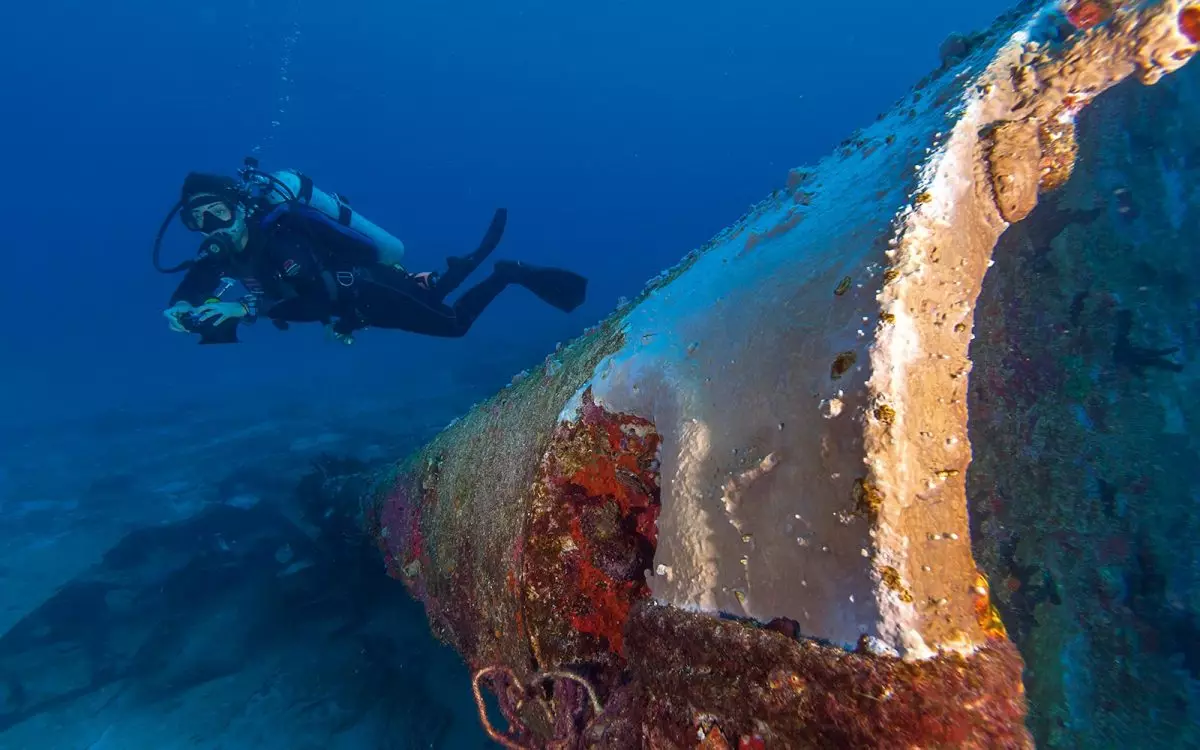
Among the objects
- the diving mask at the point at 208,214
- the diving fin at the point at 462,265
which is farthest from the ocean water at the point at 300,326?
the diving mask at the point at 208,214

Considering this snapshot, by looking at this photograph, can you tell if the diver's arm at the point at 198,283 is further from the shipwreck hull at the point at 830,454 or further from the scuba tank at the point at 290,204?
the shipwreck hull at the point at 830,454

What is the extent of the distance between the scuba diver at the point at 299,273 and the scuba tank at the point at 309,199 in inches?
0.5

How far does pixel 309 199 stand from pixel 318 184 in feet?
242

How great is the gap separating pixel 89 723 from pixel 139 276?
70132mm

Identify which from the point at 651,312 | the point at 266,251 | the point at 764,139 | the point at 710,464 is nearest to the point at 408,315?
the point at 266,251

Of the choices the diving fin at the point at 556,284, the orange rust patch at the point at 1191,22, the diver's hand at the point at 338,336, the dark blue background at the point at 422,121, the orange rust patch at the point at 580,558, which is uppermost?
the dark blue background at the point at 422,121

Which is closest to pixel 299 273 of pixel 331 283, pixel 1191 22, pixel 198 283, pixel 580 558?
pixel 331 283

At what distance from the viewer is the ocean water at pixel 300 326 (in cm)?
485

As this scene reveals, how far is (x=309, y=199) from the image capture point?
21.7 feet

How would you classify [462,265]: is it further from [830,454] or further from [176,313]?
[830,454]

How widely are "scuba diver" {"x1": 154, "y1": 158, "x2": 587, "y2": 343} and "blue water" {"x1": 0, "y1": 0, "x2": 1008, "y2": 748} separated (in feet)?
8.64

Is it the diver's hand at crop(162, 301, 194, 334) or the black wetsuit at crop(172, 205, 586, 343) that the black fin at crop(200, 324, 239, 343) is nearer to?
the black wetsuit at crop(172, 205, 586, 343)

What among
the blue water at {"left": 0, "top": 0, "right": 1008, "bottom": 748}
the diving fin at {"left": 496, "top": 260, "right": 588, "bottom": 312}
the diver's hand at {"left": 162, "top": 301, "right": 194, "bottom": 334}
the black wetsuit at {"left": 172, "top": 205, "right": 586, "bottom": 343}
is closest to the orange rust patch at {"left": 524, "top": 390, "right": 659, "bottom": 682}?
the blue water at {"left": 0, "top": 0, "right": 1008, "bottom": 748}

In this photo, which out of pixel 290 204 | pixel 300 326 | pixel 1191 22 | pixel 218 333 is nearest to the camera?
pixel 1191 22
